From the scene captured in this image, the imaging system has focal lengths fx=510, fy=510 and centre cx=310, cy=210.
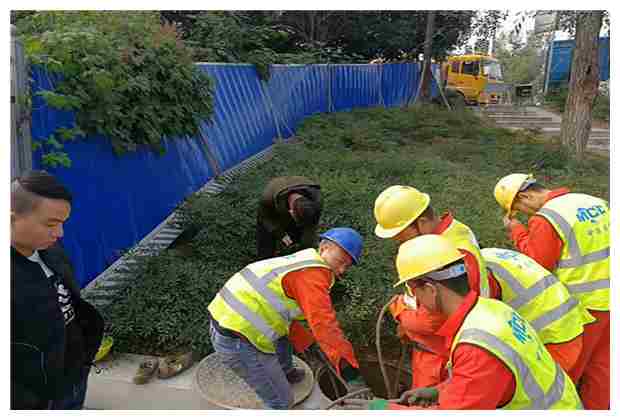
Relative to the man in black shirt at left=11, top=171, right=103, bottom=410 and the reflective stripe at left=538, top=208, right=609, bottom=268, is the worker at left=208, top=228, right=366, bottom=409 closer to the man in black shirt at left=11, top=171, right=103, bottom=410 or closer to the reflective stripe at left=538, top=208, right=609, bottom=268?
the man in black shirt at left=11, top=171, right=103, bottom=410

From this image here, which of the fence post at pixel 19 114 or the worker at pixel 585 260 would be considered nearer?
the worker at pixel 585 260

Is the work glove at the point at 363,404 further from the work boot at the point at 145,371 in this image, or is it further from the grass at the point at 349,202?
the work boot at the point at 145,371

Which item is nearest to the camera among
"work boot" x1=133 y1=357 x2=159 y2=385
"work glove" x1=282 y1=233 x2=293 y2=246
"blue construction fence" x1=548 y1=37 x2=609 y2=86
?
"work boot" x1=133 y1=357 x2=159 y2=385

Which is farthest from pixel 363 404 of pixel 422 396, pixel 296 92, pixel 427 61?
pixel 427 61

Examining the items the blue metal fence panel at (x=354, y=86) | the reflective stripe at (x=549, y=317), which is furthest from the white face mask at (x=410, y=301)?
the blue metal fence panel at (x=354, y=86)

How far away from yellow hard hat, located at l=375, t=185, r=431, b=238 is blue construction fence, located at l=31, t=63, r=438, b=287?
2.30m

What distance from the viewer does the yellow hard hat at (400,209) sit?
281 centimetres

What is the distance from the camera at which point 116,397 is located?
10.2ft

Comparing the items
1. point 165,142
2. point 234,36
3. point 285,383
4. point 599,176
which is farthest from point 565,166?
point 285,383

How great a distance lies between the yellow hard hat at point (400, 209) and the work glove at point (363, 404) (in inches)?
35.0

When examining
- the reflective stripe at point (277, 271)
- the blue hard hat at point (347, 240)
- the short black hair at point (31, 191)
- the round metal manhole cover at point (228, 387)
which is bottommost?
the round metal manhole cover at point (228, 387)

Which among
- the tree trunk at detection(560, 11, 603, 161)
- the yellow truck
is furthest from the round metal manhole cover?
the yellow truck

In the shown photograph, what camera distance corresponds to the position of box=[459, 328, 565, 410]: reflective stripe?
162cm

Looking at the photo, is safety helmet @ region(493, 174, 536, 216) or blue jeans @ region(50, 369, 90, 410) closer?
blue jeans @ region(50, 369, 90, 410)
